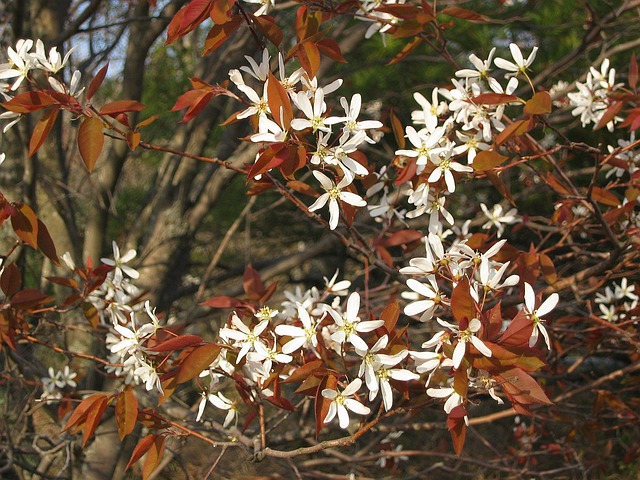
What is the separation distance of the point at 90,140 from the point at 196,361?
424 millimetres

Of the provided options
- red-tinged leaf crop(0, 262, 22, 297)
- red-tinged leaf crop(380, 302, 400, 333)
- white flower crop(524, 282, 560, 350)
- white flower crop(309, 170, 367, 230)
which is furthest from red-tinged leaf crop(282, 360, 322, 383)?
red-tinged leaf crop(0, 262, 22, 297)

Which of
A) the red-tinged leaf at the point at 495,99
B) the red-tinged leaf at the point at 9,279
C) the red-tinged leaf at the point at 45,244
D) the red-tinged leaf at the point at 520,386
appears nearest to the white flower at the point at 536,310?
the red-tinged leaf at the point at 520,386

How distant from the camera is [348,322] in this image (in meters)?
0.98

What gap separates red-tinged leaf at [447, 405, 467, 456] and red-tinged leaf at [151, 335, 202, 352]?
42 centimetres

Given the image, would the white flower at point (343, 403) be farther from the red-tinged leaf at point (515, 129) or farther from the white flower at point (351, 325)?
the red-tinged leaf at point (515, 129)

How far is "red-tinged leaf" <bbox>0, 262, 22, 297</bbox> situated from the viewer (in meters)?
1.29

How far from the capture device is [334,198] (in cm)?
107

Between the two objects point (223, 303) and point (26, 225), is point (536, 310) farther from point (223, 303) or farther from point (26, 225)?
point (26, 225)

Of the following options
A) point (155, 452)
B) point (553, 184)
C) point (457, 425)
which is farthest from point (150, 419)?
point (553, 184)

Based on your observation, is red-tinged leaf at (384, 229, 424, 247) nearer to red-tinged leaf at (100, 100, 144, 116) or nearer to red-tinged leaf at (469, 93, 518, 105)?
→ red-tinged leaf at (469, 93, 518, 105)

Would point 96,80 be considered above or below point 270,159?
above

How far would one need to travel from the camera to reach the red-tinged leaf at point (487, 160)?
1156mm

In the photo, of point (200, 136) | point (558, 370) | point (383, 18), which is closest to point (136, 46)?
point (200, 136)

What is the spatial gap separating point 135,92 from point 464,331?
78.9 inches
